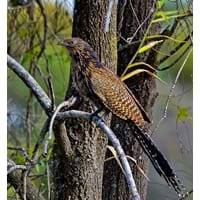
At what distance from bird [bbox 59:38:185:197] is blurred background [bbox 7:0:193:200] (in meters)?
0.07

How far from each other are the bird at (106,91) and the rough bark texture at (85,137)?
0.05 metres

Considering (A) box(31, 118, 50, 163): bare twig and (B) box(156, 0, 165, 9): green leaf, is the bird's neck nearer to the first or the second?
(A) box(31, 118, 50, 163): bare twig

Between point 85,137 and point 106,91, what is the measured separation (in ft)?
0.43

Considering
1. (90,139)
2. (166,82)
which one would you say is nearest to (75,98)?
(90,139)

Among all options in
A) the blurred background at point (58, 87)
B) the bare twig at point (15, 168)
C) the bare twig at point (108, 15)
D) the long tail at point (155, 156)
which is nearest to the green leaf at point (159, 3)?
the blurred background at point (58, 87)

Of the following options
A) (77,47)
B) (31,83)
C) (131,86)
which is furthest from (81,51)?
(131,86)

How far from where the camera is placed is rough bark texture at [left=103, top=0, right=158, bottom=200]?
153cm

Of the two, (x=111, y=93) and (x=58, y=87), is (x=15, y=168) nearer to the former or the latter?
(x=111, y=93)

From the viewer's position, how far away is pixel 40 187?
1537 millimetres

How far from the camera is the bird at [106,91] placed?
4.39 ft

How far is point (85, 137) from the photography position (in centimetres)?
142

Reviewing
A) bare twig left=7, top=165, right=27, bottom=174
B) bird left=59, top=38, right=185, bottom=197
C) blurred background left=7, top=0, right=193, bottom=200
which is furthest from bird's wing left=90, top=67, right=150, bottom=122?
bare twig left=7, top=165, right=27, bottom=174

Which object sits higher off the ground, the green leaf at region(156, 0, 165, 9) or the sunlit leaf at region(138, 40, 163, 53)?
the green leaf at region(156, 0, 165, 9)

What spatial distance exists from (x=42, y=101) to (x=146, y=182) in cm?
36
